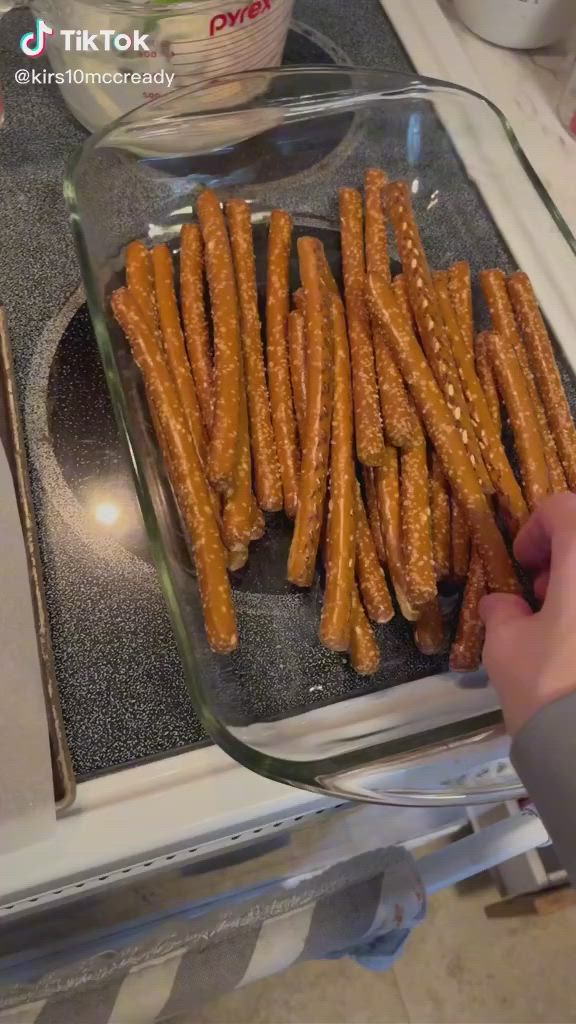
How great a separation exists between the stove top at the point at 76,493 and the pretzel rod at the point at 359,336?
0.37ft

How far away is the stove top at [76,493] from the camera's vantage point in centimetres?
57

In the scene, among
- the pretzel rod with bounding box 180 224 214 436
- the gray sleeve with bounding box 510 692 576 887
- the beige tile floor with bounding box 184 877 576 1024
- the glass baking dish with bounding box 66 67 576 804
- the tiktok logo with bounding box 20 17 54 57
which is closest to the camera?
the gray sleeve with bounding box 510 692 576 887

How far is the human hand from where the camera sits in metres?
0.42

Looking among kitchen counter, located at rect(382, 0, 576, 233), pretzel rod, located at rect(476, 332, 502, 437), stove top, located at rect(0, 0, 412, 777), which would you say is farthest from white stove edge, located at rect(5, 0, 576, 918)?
kitchen counter, located at rect(382, 0, 576, 233)

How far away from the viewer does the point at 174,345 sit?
2.04 feet

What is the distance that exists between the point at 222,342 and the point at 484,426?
213 mm

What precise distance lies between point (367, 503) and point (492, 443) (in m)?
0.11

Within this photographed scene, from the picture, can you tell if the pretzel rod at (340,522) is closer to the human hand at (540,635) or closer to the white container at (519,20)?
the human hand at (540,635)

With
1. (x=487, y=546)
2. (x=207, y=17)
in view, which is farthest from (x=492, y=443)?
(x=207, y=17)

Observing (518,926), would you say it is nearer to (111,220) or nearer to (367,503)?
(367,503)

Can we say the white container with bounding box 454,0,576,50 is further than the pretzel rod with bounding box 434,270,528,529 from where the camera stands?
Yes

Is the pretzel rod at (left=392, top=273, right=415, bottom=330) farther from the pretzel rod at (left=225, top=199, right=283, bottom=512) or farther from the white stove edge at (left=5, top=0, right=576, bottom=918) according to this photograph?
the white stove edge at (left=5, top=0, right=576, bottom=918)

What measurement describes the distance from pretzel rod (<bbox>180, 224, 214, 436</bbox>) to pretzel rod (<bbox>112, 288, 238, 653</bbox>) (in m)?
0.02

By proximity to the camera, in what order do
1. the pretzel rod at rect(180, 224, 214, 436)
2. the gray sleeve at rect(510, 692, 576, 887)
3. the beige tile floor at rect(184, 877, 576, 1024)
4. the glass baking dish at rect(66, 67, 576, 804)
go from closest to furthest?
the gray sleeve at rect(510, 692, 576, 887), the glass baking dish at rect(66, 67, 576, 804), the pretzel rod at rect(180, 224, 214, 436), the beige tile floor at rect(184, 877, 576, 1024)
